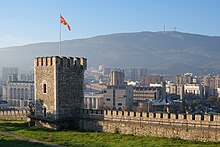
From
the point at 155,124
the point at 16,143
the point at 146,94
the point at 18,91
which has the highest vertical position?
the point at 18,91

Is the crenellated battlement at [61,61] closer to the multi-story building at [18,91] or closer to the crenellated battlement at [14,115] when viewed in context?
the crenellated battlement at [14,115]

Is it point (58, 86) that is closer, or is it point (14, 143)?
point (14, 143)

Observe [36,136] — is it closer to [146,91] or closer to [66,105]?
[66,105]

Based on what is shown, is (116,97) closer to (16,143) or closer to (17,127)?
(17,127)

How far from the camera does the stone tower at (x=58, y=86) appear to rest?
24.1 metres

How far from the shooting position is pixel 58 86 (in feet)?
79.0

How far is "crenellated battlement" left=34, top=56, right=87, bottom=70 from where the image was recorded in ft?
79.9

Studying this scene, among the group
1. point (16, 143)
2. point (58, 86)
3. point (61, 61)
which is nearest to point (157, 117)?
point (58, 86)

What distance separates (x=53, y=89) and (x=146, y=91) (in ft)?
336

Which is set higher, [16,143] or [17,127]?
[17,127]

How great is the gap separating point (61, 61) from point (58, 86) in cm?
172

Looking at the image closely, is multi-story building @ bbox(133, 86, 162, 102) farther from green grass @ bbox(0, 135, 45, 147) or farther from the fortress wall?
green grass @ bbox(0, 135, 45, 147)

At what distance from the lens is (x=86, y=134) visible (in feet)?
71.7

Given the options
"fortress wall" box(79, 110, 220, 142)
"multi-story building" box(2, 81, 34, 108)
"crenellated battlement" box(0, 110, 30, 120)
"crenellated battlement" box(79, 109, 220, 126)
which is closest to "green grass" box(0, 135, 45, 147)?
"fortress wall" box(79, 110, 220, 142)
